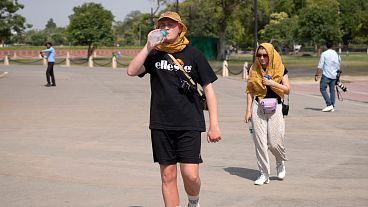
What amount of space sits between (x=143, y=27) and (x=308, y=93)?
9577 centimetres

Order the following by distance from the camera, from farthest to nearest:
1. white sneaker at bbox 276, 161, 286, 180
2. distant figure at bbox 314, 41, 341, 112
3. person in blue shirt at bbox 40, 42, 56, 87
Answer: person in blue shirt at bbox 40, 42, 56, 87 → distant figure at bbox 314, 41, 341, 112 → white sneaker at bbox 276, 161, 286, 180

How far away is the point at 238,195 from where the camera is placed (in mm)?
6387

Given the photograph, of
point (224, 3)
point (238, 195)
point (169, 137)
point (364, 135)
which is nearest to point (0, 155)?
point (238, 195)

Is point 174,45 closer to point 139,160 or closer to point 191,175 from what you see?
point 191,175

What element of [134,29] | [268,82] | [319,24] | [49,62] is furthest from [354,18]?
[268,82]

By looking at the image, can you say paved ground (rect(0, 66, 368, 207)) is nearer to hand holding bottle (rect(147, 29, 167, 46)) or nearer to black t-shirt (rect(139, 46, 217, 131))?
black t-shirt (rect(139, 46, 217, 131))

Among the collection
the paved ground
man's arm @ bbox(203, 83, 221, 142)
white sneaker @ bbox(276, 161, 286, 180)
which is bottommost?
the paved ground

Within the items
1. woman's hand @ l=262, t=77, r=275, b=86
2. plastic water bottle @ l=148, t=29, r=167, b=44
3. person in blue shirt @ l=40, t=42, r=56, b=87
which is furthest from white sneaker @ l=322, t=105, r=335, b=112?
person in blue shirt @ l=40, t=42, r=56, b=87

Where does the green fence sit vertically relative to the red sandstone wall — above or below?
above

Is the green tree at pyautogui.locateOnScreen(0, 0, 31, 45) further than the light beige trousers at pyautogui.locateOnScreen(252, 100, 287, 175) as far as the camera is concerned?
Yes

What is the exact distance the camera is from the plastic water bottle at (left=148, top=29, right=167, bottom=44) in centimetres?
446

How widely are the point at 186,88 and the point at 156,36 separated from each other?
20.7 inches

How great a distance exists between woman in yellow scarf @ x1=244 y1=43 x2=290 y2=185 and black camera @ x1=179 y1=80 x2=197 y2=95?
2.24 metres

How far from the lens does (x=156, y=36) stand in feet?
14.7
